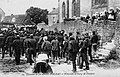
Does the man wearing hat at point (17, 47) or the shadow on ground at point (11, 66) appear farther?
the man wearing hat at point (17, 47)

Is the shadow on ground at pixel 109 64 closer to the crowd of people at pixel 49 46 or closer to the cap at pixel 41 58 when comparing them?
the crowd of people at pixel 49 46

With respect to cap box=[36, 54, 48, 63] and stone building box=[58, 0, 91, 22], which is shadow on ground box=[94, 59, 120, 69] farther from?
stone building box=[58, 0, 91, 22]

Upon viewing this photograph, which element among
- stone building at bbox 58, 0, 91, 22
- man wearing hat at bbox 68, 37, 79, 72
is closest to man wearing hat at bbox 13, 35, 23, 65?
man wearing hat at bbox 68, 37, 79, 72

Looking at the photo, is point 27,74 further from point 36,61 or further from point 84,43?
point 84,43

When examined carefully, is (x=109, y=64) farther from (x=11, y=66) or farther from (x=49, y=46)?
(x=11, y=66)

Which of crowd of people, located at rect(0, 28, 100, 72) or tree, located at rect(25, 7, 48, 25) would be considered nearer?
crowd of people, located at rect(0, 28, 100, 72)

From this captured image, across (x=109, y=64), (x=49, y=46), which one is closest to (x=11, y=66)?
(x=49, y=46)

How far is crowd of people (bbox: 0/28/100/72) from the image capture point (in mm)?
3916

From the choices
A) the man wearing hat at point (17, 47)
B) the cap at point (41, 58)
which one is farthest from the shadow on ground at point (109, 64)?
the man wearing hat at point (17, 47)

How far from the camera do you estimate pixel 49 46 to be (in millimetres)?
4121

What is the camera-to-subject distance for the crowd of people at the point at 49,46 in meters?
3.92

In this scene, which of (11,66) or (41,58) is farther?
(11,66)

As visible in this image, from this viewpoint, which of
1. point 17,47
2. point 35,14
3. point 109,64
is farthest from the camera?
point 35,14

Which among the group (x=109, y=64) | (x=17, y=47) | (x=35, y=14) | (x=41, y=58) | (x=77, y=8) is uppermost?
(x=77, y=8)
